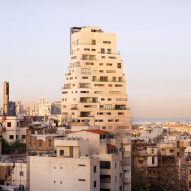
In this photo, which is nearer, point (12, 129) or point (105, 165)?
point (105, 165)

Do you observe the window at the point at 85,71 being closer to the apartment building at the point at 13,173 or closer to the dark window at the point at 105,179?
the apartment building at the point at 13,173

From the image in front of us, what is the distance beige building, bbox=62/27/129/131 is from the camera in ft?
173

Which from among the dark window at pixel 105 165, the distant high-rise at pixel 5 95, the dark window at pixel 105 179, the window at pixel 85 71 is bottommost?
the dark window at pixel 105 179

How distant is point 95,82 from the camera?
53.7m

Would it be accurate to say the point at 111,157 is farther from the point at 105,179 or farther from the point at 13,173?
the point at 13,173

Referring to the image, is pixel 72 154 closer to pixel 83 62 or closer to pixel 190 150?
pixel 190 150

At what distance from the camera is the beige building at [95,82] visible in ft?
173

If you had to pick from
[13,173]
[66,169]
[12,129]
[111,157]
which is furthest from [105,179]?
[12,129]

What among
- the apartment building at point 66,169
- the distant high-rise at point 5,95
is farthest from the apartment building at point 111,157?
the distant high-rise at point 5,95

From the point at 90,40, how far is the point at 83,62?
2.26 metres

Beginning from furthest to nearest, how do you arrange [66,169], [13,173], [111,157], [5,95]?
[5,95]
[13,173]
[111,157]
[66,169]

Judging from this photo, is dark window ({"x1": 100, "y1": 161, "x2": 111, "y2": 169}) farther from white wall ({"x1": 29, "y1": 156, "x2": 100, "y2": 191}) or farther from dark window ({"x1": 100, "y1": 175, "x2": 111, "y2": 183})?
white wall ({"x1": 29, "y1": 156, "x2": 100, "y2": 191})

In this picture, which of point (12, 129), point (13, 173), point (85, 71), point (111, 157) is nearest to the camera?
point (111, 157)

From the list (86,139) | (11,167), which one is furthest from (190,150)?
(11,167)
